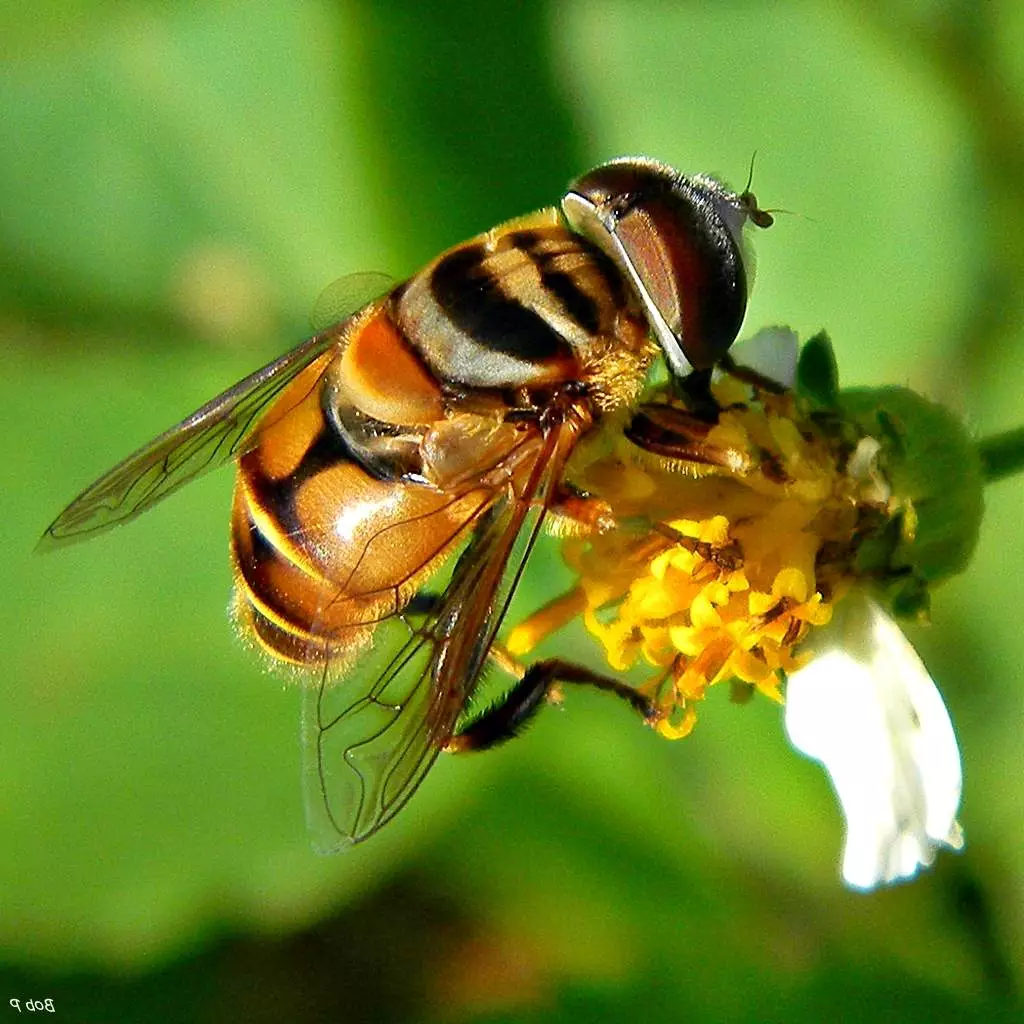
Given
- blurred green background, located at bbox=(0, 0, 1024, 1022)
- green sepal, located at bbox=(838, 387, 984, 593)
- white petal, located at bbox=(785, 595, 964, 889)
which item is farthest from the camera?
blurred green background, located at bbox=(0, 0, 1024, 1022)

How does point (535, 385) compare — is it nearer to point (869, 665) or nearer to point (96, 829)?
point (869, 665)

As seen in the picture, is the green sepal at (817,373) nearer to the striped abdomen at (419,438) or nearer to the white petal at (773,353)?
the white petal at (773,353)

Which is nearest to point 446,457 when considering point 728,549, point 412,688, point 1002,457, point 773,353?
point 412,688

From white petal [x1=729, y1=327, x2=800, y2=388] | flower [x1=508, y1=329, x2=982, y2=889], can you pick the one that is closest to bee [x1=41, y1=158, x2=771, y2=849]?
flower [x1=508, y1=329, x2=982, y2=889]

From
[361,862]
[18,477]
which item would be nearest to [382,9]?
[18,477]

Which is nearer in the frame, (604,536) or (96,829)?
(604,536)

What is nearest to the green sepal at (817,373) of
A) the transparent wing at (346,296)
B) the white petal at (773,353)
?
the white petal at (773,353)

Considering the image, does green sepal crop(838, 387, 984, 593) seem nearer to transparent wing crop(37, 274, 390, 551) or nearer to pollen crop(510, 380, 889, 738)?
pollen crop(510, 380, 889, 738)

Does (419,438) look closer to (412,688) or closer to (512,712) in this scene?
(412,688)
